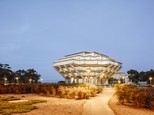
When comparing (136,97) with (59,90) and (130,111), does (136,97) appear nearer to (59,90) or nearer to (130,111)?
(130,111)

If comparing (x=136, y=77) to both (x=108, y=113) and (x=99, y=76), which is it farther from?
(x=108, y=113)

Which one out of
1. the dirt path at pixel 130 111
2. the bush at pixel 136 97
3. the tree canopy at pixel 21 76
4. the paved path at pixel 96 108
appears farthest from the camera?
the tree canopy at pixel 21 76

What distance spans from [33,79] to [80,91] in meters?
85.8

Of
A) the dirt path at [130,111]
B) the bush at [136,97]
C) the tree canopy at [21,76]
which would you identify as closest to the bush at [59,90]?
the bush at [136,97]

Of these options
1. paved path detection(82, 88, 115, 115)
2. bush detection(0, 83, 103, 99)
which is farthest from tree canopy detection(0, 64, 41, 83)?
paved path detection(82, 88, 115, 115)

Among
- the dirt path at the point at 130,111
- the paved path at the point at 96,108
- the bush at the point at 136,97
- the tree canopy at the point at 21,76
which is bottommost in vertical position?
the dirt path at the point at 130,111

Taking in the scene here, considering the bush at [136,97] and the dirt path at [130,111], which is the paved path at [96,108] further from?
the bush at [136,97]

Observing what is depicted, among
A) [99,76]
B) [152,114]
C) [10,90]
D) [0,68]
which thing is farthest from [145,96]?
[99,76]

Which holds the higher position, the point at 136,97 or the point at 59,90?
the point at 59,90

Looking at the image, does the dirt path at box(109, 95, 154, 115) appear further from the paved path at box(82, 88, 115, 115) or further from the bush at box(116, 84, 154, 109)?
the bush at box(116, 84, 154, 109)

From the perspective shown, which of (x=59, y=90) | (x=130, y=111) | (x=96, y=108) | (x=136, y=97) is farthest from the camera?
(x=59, y=90)

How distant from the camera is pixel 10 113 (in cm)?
1376

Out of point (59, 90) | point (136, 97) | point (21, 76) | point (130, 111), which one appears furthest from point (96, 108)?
point (21, 76)

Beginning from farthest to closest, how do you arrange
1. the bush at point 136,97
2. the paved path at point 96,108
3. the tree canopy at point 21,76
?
the tree canopy at point 21,76 < the bush at point 136,97 < the paved path at point 96,108
